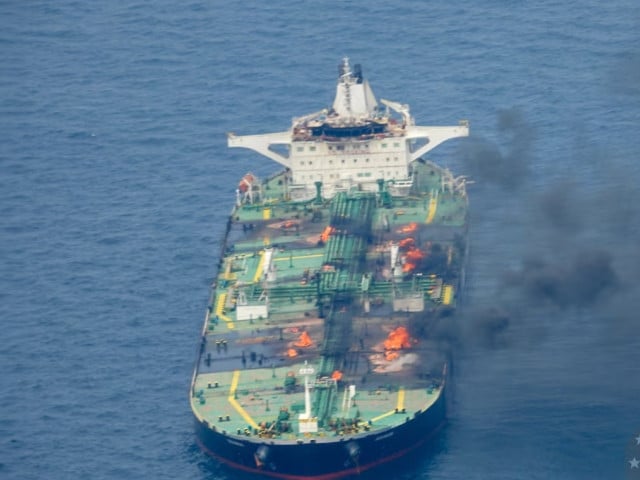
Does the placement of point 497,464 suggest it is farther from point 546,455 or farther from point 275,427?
point 275,427

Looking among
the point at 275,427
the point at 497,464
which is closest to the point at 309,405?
the point at 275,427

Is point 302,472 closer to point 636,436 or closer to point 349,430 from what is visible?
point 349,430

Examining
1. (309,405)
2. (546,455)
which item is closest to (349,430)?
(309,405)

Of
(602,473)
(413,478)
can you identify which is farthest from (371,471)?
(602,473)

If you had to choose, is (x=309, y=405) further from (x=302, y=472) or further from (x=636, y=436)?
(x=636, y=436)

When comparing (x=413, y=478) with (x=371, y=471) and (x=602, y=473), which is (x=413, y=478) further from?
(x=602, y=473)

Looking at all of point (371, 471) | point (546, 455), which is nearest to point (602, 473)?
point (546, 455)
